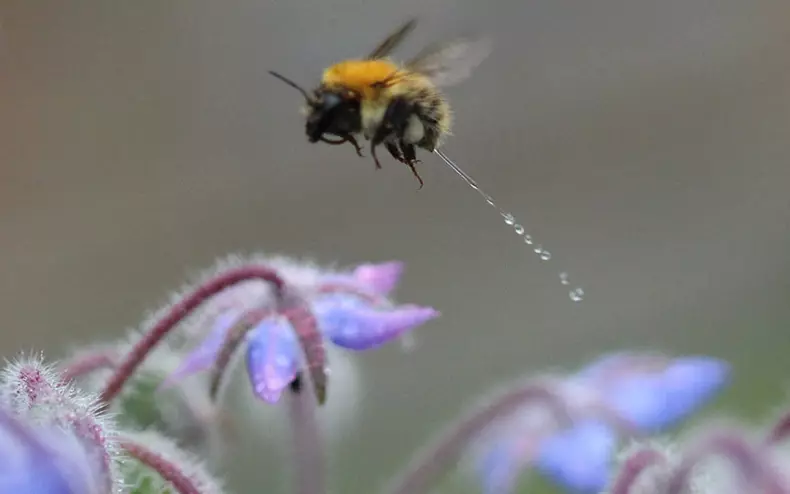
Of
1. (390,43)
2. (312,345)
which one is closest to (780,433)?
(312,345)

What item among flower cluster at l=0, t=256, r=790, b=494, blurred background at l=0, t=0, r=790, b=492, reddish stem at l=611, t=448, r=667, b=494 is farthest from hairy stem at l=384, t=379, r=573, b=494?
blurred background at l=0, t=0, r=790, b=492

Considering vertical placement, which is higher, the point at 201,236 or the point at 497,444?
the point at 201,236

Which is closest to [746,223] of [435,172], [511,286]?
[511,286]

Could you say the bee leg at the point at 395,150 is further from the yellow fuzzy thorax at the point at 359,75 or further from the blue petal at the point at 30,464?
the blue petal at the point at 30,464

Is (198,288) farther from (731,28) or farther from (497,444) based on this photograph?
(731,28)

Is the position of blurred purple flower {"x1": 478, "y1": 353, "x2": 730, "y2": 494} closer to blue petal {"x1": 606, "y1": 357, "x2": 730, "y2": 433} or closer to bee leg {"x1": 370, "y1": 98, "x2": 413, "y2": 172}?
blue petal {"x1": 606, "y1": 357, "x2": 730, "y2": 433}

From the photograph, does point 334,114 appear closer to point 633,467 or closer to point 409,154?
point 409,154
